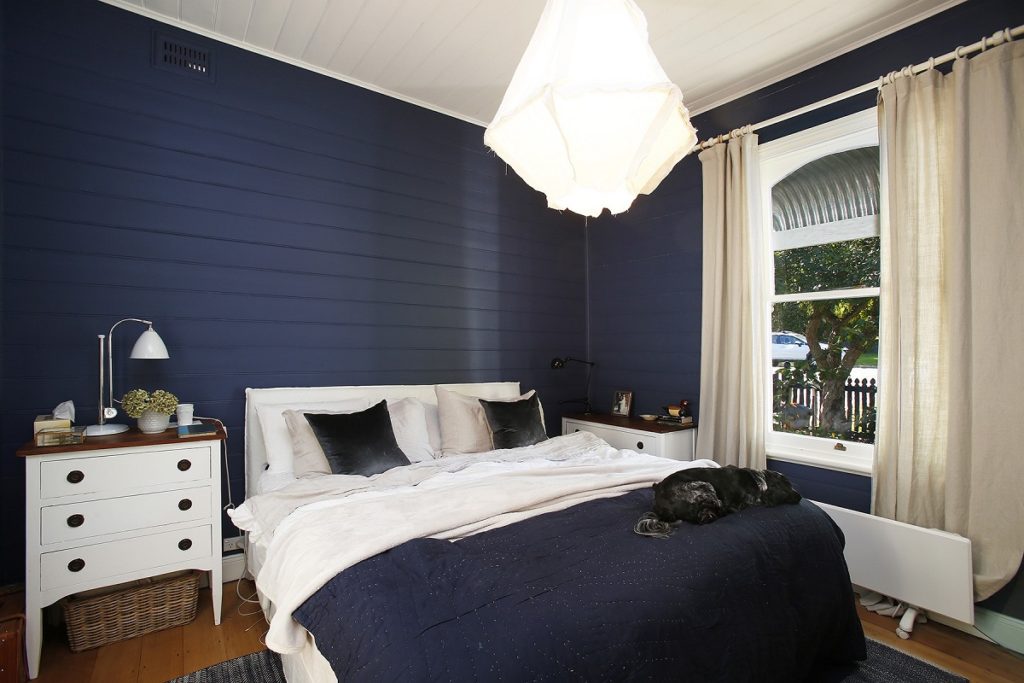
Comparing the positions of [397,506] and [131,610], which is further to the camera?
[131,610]

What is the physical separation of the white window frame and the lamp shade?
10.6 ft

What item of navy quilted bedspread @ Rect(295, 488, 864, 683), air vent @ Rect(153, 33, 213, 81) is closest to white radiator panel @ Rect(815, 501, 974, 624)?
navy quilted bedspread @ Rect(295, 488, 864, 683)

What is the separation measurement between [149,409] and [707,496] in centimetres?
234

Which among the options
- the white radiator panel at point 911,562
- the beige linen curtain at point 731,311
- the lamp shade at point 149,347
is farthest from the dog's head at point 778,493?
the lamp shade at point 149,347

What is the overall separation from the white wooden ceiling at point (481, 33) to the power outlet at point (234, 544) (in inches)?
106

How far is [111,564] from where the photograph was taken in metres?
2.08

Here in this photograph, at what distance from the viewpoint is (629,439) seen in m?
3.44

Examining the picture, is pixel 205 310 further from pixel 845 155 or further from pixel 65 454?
pixel 845 155

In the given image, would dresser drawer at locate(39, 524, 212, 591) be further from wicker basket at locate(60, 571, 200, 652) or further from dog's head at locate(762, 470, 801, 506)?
dog's head at locate(762, 470, 801, 506)

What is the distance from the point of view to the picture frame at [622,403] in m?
3.90

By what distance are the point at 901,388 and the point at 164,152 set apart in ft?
12.6

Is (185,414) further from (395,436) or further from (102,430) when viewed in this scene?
(395,436)

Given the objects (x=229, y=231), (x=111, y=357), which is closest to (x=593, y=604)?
(x=111, y=357)

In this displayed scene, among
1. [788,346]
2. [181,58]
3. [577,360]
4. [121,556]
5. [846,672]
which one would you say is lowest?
[846,672]
